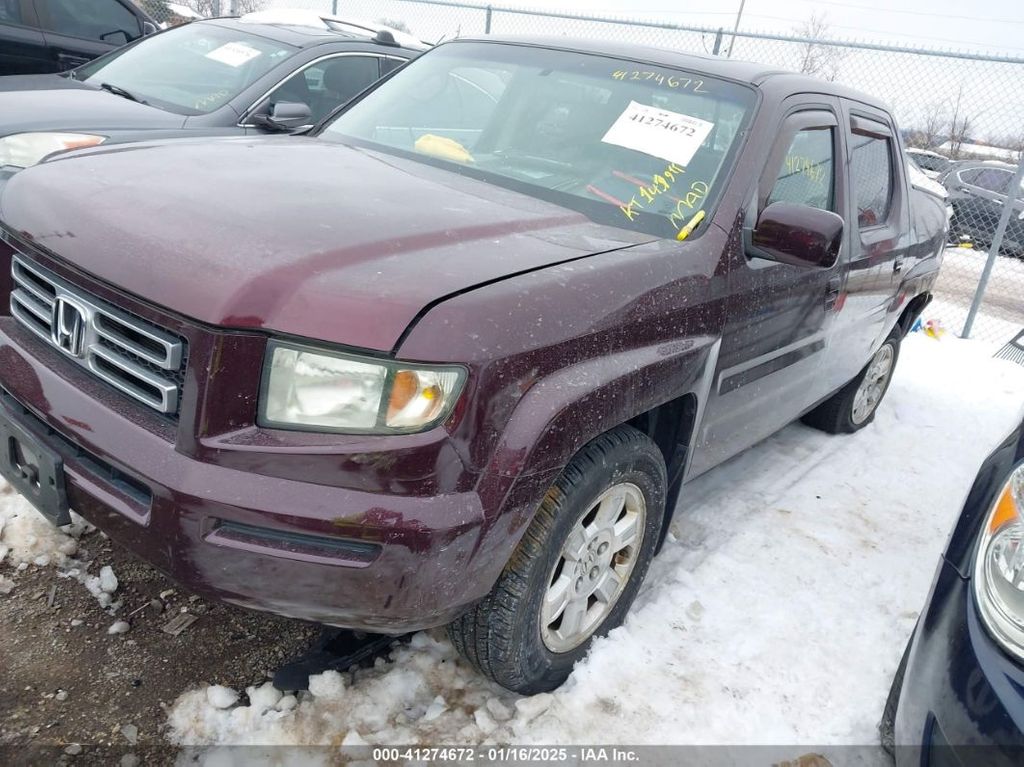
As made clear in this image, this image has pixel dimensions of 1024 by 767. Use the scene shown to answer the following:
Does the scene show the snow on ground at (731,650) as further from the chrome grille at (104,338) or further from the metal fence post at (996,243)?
the metal fence post at (996,243)

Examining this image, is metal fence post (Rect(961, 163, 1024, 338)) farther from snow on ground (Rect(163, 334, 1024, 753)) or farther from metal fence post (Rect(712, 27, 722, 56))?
snow on ground (Rect(163, 334, 1024, 753))

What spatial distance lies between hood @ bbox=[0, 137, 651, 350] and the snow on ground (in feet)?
3.82

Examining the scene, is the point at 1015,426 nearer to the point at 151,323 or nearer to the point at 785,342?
the point at 785,342

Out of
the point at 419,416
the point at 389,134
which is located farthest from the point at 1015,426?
the point at 389,134

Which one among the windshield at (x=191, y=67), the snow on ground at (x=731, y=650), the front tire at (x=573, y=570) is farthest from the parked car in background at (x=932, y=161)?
the front tire at (x=573, y=570)

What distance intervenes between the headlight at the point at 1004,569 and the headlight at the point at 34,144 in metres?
4.09

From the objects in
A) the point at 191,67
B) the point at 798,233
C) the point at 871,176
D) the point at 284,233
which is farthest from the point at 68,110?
the point at 871,176

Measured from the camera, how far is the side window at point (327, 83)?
5160 millimetres

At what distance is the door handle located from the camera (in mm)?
3294

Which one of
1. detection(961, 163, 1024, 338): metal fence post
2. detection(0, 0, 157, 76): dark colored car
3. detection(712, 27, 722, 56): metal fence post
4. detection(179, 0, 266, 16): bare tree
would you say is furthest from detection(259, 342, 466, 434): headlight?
detection(179, 0, 266, 16): bare tree

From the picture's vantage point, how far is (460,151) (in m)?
2.99

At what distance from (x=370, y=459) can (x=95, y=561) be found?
5.19 ft

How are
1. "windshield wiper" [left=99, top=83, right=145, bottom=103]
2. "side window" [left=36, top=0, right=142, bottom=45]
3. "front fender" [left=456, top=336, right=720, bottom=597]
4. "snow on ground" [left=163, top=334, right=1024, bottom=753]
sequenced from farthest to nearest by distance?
"side window" [left=36, top=0, right=142, bottom=45], "windshield wiper" [left=99, top=83, right=145, bottom=103], "snow on ground" [left=163, top=334, right=1024, bottom=753], "front fender" [left=456, top=336, right=720, bottom=597]

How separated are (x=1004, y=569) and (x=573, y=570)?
107 centimetres
